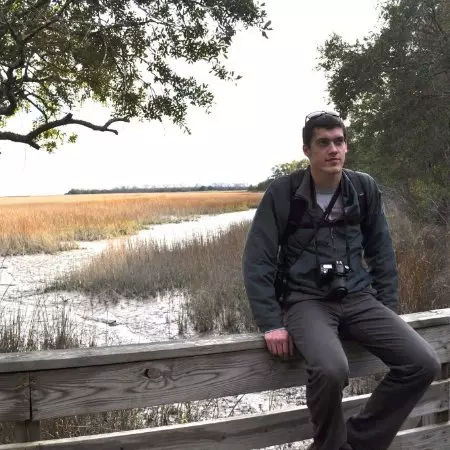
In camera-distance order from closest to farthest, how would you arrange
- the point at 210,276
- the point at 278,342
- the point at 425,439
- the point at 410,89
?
1. the point at 278,342
2. the point at 425,439
3. the point at 210,276
4. the point at 410,89

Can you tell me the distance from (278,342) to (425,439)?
1.08 meters

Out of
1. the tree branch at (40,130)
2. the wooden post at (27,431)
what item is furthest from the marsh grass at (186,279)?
the wooden post at (27,431)

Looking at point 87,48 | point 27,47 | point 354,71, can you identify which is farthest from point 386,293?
point 354,71

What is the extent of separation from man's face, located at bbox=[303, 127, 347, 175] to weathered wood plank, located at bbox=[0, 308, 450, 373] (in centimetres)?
80

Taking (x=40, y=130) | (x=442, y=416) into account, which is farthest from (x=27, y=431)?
(x=40, y=130)

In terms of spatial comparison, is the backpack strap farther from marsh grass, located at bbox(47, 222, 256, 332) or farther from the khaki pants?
marsh grass, located at bbox(47, 222, 256, 332)

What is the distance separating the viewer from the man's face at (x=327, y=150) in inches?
91.5

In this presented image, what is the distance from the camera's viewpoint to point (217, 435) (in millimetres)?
2139

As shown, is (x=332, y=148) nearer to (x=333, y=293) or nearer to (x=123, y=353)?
(x=333, y=293)

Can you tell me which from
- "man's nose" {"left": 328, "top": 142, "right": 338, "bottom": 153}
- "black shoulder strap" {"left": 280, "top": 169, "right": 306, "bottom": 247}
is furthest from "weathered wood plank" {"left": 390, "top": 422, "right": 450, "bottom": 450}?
"man's nose" {"left": 328, "top": 142, "right": 338, "bottom": 153}

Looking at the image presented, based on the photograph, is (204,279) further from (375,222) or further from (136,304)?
(375,222)

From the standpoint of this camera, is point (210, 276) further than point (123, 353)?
Yes

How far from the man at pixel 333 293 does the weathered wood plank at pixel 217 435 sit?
0.22 m

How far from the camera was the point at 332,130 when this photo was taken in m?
2.36
